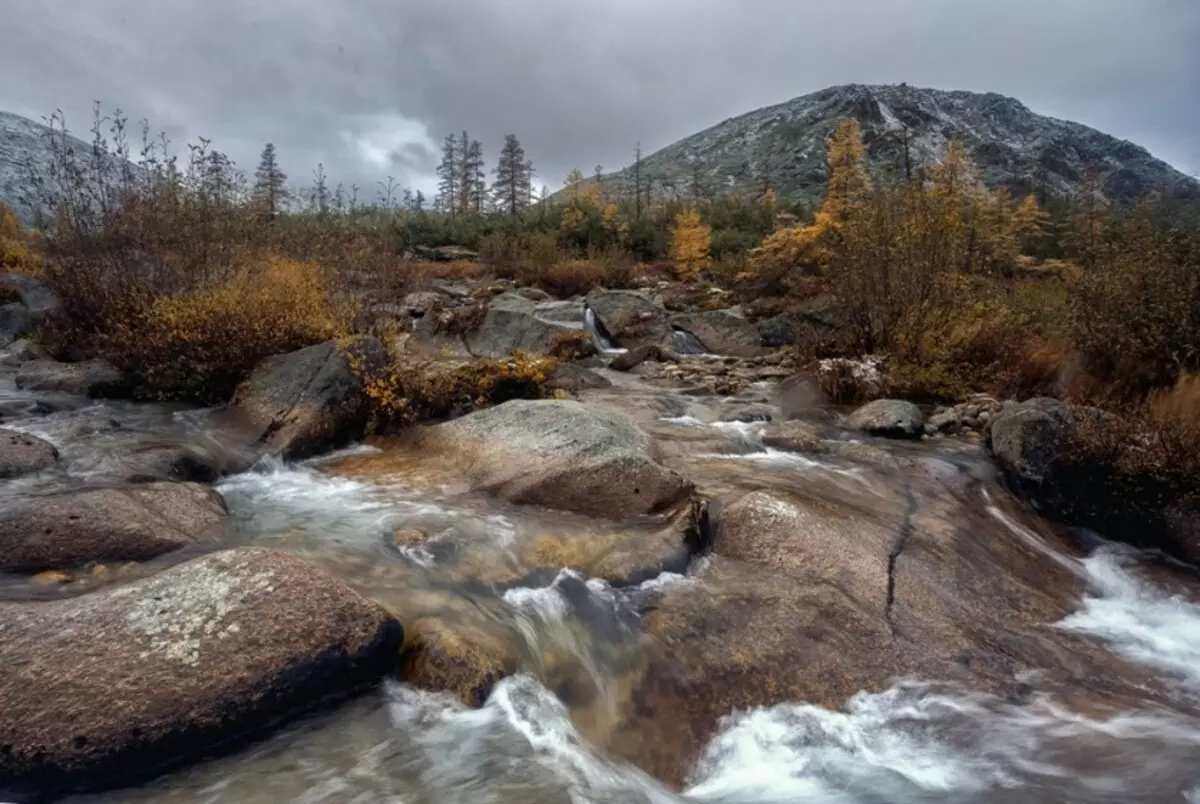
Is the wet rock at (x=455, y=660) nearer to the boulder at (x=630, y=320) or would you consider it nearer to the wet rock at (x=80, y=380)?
the wet rock at (x=80, y=380)

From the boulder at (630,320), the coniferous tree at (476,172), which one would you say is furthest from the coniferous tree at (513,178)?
the boulder at (630,320)

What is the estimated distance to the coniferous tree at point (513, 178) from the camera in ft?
203

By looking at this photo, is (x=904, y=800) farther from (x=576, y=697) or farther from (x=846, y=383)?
(x=846, y=383)

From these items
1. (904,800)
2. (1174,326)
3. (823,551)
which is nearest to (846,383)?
(1174,326)

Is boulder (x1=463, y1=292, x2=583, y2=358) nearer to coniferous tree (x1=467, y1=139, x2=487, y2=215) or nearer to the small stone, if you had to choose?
the small stone

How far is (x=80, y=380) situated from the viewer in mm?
9281

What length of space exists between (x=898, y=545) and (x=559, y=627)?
281 centimetres

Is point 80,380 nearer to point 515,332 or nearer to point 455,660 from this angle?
point 515,332

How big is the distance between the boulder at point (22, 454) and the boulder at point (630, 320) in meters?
11.5

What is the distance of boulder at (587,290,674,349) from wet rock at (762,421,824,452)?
7.68 meters

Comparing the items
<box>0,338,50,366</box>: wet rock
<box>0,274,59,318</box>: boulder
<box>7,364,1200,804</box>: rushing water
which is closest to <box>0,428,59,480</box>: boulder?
<box>7,364,1200,804</box>: rushing water

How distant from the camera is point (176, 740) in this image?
3.12 metres

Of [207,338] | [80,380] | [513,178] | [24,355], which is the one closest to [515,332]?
[207,338]

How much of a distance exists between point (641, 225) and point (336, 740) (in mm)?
30394
